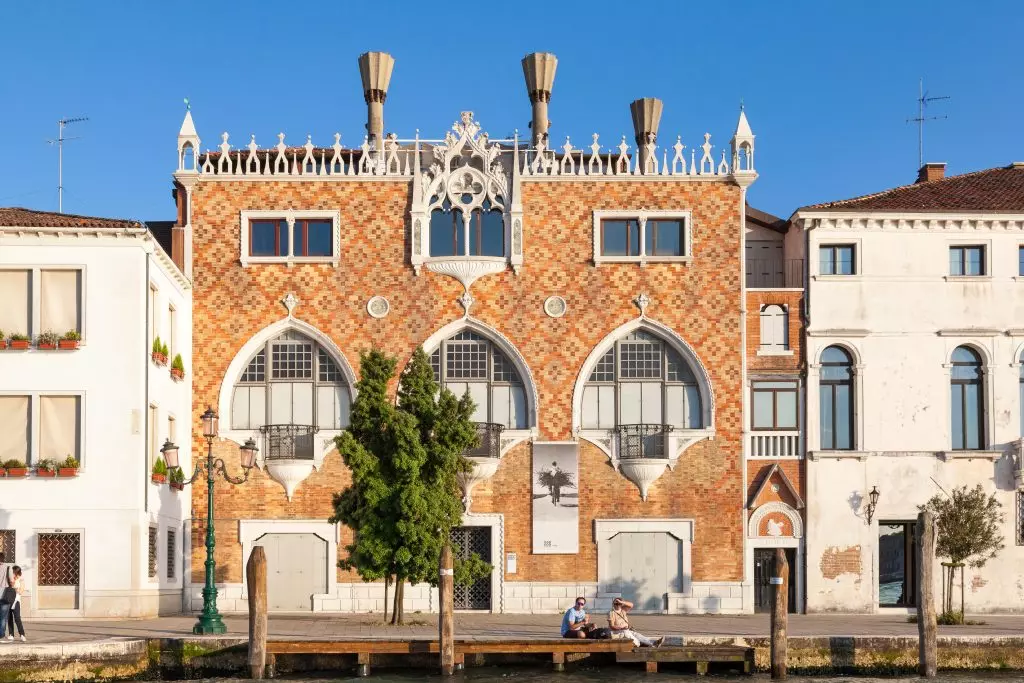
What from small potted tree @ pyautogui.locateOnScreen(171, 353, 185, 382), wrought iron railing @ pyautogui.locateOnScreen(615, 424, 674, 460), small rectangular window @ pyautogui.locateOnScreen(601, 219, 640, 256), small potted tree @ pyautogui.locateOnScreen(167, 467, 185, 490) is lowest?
small potted tree @ pyautogui.locateOnScreen(167, 467, 185, 490)

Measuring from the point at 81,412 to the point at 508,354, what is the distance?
9.17 m

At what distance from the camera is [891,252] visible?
36094 millimetres

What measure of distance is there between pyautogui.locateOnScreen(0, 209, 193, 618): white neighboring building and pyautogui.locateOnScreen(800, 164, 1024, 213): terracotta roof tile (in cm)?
1456

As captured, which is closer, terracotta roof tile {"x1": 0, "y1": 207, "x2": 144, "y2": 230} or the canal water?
the canal water

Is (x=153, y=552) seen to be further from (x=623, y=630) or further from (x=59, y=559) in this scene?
(x=623, y=630)

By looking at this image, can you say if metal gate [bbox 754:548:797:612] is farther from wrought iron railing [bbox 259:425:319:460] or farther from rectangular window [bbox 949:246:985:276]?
wrought iron railing [bbox 259:425:319:460]

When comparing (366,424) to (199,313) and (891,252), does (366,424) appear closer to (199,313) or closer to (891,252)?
(199,313)

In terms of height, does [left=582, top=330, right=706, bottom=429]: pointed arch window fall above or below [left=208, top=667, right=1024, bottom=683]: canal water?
above

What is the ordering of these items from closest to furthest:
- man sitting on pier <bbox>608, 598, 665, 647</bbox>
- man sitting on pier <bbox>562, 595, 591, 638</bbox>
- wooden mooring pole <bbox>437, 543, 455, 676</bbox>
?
wooden mooring pole <bbox>437, 543, 455, 676</bbox> < man sitting on pier <bbox>608, 598, 665, 647</bbox> < man sitting on pier <bbox>562, 595, 591, 638</bbox>

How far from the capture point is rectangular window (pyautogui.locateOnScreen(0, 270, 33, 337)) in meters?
31.8

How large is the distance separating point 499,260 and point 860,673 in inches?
497

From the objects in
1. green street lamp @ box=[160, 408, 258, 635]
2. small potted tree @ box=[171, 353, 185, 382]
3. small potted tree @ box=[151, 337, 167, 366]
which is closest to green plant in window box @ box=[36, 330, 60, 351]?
small potted tree @ box=[151, 337, 167, 366]

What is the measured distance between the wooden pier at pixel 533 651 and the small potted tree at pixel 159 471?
7.37 metres

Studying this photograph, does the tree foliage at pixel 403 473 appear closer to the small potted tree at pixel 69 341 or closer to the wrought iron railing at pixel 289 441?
the wrought iron railing at pixel 289 441
